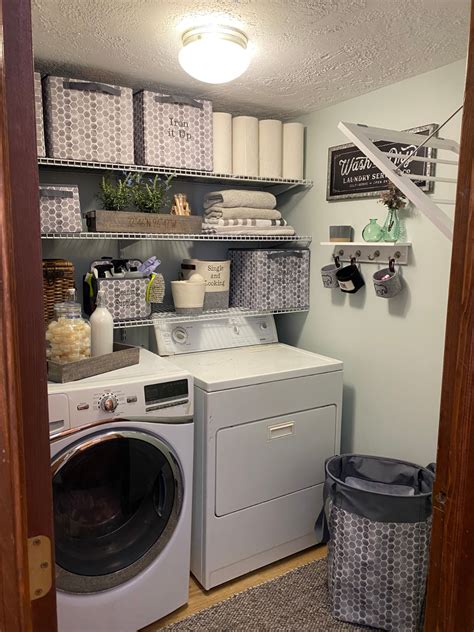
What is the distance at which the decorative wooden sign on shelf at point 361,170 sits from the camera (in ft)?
7.10

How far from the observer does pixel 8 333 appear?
58cm

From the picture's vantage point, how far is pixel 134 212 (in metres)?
2.31

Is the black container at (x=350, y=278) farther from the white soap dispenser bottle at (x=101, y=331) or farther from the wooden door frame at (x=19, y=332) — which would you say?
the wooden door frame at (x=19, y=332)

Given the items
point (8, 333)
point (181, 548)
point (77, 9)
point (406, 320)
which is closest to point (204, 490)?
point (181, 548)

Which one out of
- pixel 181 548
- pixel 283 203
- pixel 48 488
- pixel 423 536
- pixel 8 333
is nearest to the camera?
pixel 8 333

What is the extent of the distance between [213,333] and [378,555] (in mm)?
1333

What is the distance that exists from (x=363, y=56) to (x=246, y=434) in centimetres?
163

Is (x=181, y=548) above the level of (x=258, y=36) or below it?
below

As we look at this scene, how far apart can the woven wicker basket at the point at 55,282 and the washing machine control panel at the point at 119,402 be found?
0.47 m

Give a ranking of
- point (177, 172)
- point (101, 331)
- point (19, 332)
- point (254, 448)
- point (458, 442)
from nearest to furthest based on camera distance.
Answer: point (19, 332), point (458, 442), point (101, 331), point (254, 448), point (177, 172)

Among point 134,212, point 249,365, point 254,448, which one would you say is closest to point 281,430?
point 254,448

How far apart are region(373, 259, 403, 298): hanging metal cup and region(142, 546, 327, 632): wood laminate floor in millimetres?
1342

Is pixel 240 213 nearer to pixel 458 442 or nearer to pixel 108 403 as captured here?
pixel 108 403

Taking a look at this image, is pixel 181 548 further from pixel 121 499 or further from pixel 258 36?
pixel 258 36
